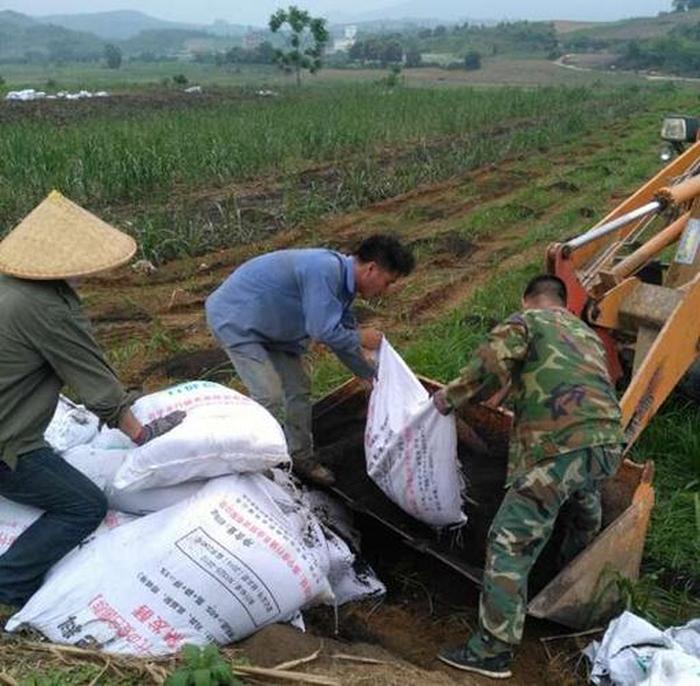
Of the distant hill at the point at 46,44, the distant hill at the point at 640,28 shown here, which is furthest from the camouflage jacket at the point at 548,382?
the distant hill at the point at 46,44

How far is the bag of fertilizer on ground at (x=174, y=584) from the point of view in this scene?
2.97 meters

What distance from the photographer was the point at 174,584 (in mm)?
2973

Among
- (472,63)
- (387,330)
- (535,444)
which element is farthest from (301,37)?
(535,444)

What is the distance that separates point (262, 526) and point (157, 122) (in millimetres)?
15691

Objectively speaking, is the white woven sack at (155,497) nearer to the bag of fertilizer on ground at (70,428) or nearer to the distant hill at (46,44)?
the bag of fertilizer on ground at (70,428)

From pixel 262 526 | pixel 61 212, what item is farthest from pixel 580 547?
pixel 61 212

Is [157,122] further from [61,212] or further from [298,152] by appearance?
[61,212]

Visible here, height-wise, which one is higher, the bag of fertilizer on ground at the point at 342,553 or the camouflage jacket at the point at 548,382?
the camouflage jacket at the point at 548,382

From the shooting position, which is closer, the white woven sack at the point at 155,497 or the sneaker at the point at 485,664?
the sneaker at the point at 485,664

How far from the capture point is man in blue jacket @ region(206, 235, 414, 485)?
3625mm

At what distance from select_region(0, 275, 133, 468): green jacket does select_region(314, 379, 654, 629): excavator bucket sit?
1.39m

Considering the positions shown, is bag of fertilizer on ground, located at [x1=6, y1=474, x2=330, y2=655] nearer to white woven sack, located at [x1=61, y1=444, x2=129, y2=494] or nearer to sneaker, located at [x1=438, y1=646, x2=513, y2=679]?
white woven sack, located at [x1=61, y1=444, x2=129, y2=494]

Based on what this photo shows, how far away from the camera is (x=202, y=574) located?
298 cm

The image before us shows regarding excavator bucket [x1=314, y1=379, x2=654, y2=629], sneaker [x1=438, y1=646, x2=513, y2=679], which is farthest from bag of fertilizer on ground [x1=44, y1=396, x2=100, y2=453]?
sneaker [x1=438, y1=646, x2=513, y2=679]
